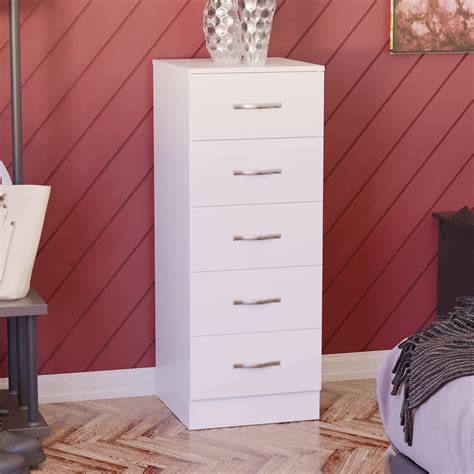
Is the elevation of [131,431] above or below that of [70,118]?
below

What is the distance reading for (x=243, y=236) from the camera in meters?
3.55

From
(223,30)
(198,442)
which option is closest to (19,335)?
(198,442)

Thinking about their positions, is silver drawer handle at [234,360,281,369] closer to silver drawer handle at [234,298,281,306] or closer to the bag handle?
silver drawer handle at [234,298,281,306]

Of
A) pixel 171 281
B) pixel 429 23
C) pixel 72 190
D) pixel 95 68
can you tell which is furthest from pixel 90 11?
pixel 429 23

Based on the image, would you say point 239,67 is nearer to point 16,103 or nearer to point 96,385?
point 16,103

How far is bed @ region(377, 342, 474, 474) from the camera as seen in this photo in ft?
7.34

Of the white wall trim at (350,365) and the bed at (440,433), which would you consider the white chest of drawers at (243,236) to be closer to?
the white wall trim at (350,365)

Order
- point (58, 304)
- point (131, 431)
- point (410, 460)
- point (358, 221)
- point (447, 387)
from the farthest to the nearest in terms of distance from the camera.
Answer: point (358, 221), point (58, 304), point (131, 431), point (410, 460), point (447, 387)

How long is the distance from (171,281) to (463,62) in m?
1.40

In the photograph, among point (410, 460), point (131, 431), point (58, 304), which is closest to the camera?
point (410, 460)

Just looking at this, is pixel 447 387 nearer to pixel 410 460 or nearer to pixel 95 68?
pixel 410 460

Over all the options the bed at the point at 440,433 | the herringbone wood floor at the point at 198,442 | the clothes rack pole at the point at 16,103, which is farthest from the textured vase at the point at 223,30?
the bed at the point at 440,433

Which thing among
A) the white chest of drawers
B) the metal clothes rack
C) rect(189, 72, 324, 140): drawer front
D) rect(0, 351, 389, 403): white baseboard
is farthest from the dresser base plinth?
rect(189, 72, 324, 140): drawer front

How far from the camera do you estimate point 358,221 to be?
Result: 4.13 m
